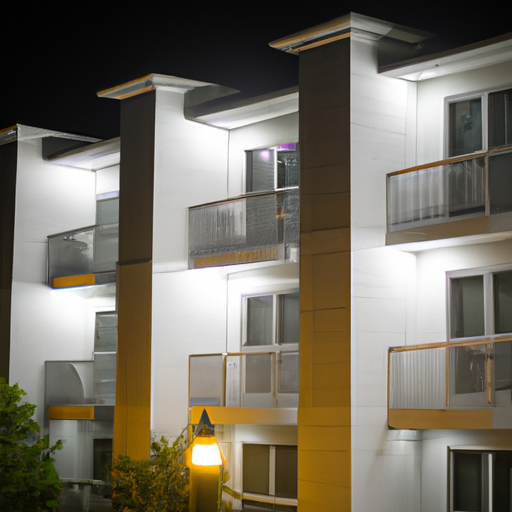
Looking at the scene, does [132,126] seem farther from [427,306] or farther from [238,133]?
[427,306]

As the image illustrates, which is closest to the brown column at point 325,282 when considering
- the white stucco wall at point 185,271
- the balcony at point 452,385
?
the balcony at point 452,385

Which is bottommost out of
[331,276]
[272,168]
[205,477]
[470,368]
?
[205,477]

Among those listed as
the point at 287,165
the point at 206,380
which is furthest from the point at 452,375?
the point at 287,165

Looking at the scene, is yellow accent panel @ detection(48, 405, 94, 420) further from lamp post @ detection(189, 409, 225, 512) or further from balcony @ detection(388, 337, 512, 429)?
lamp post @ detection(189, 409, 225, 512)

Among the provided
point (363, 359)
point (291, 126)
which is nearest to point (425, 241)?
point (363, 359)

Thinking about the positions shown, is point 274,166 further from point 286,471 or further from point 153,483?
point 153,483

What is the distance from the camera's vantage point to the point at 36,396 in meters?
27.5

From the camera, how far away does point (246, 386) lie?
2017 cm

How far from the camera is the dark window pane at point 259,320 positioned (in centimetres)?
2234

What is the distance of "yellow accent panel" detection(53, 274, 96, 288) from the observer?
2648cm

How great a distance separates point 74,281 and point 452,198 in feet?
43.8

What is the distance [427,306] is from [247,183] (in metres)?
6.83

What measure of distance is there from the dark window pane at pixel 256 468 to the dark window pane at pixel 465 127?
8120 millimetres

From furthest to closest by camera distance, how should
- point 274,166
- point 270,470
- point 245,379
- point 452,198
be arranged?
point 274,166, point 270,470, point 245,379, point 452,198
